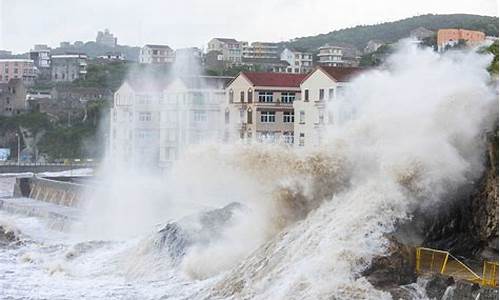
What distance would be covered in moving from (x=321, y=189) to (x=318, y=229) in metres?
1.57

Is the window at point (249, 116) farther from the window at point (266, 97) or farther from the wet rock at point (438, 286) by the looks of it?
the wet rock at point (438, 286)

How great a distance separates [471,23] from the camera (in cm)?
6525

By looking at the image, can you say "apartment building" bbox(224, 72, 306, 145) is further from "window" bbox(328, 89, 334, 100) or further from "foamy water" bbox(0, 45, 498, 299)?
"foamy water" bbox(0, 45, 498, 299)

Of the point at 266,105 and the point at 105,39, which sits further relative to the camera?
the point at 105,39

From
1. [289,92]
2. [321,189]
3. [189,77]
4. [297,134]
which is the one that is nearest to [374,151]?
[321,189]

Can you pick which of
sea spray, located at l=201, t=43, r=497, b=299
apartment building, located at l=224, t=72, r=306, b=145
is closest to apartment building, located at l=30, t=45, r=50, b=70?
apartment building, located at l=224, t=72, r=306, b=145

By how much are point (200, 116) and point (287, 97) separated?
419cm

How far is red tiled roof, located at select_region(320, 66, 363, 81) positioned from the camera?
1102 inches

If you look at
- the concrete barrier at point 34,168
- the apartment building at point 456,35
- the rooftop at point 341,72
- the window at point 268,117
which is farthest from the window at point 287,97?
the concrete barrier at point 34,168

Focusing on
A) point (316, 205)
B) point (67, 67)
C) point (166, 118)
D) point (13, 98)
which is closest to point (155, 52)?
point (13, 98)

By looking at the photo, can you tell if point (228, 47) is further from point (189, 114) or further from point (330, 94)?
point (330, 94)

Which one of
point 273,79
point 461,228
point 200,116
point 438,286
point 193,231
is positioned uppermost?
point 273,79

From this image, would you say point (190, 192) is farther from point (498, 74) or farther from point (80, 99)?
point (80, 99)

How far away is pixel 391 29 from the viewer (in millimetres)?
93125
